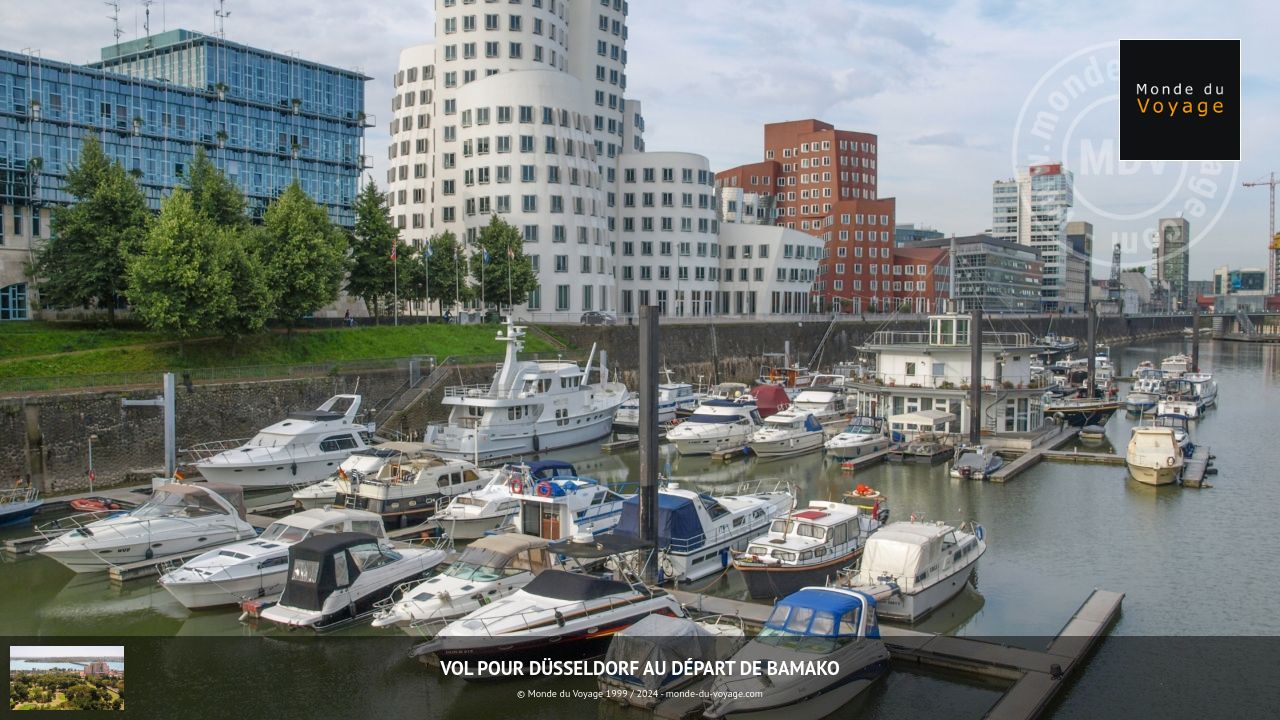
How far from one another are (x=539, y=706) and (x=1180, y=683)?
12392 millimetres

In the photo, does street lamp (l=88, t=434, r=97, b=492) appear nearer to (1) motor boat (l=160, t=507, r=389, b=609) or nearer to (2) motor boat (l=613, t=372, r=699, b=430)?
(1) motor boat (l=160, t=507, r=389, b=609)

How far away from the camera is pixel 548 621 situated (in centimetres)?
1809

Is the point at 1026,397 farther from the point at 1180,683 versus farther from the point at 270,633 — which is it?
the point at 270,633

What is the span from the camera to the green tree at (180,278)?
42469mm

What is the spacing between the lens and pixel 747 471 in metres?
42.8

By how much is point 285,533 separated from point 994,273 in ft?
522

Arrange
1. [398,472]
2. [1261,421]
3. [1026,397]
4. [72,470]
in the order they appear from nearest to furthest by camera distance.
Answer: [398,472] < [72,470] < [1026,397] < [1261,421]

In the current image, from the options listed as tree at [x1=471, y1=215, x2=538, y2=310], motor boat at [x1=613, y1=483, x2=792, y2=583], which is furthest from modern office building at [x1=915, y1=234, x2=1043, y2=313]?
motor boat at [x1=613, y1=483, x2=792, y2=583]

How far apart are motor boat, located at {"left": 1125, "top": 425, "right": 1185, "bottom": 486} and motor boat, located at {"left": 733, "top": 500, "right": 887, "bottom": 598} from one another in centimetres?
1885

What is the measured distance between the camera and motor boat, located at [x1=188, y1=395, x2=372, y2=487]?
116 ft

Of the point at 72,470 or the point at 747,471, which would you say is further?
the point at 747,471

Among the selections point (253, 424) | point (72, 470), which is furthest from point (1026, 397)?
point (72, 470)

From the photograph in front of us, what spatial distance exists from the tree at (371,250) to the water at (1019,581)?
25233 mm

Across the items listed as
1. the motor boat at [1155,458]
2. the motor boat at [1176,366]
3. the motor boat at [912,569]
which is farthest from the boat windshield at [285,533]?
the motor boat at [1176,366]
